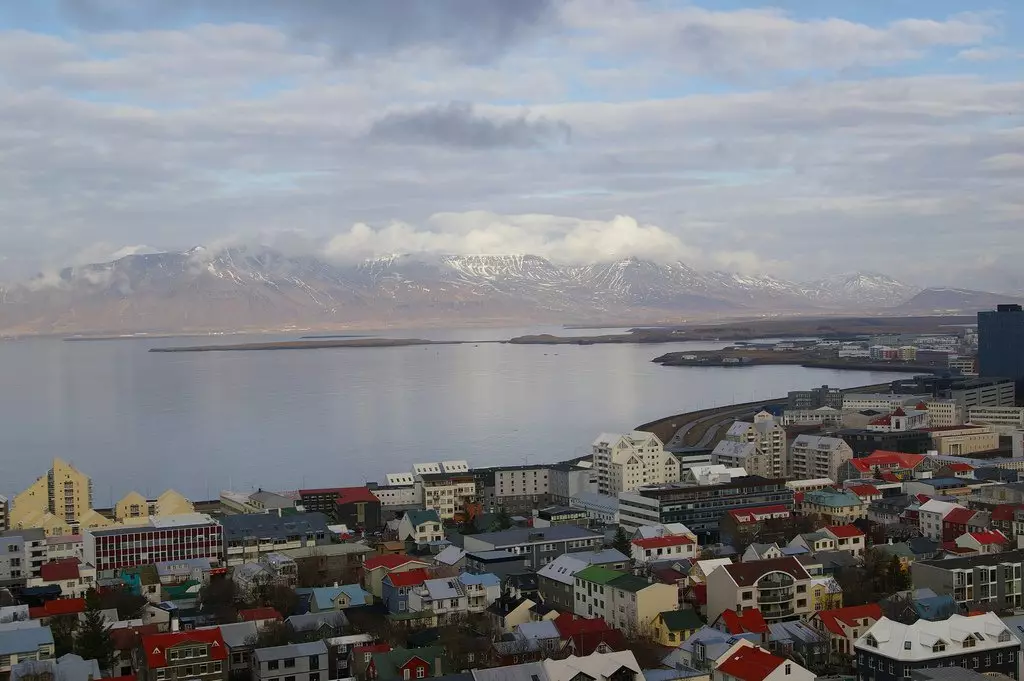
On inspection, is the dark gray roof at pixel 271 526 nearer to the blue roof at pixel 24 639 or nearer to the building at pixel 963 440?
the blue roof at pixel 24 639

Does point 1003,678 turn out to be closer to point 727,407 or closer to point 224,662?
point 224,662

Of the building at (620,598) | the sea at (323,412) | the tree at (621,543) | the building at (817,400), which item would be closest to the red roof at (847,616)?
the building at (620,598)

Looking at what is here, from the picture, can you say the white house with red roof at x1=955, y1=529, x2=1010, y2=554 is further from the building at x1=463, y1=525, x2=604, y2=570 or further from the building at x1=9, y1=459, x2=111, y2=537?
the building at x1=9, y1=459, x2=111, y2=537

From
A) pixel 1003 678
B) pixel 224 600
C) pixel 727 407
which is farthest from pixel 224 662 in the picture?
pixel 727 407

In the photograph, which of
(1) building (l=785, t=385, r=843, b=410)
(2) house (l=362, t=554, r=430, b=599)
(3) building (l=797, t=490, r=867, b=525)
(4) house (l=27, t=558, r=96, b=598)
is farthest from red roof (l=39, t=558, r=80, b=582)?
(1) building (l=785, t=385, r=843, b=410)

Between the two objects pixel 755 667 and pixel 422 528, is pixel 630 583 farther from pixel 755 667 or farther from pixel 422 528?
pixel 422 528

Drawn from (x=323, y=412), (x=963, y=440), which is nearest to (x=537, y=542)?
(x=963, y=440)

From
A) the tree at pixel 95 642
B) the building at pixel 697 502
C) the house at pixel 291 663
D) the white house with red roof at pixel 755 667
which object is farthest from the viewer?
the building at pixel 697 502
